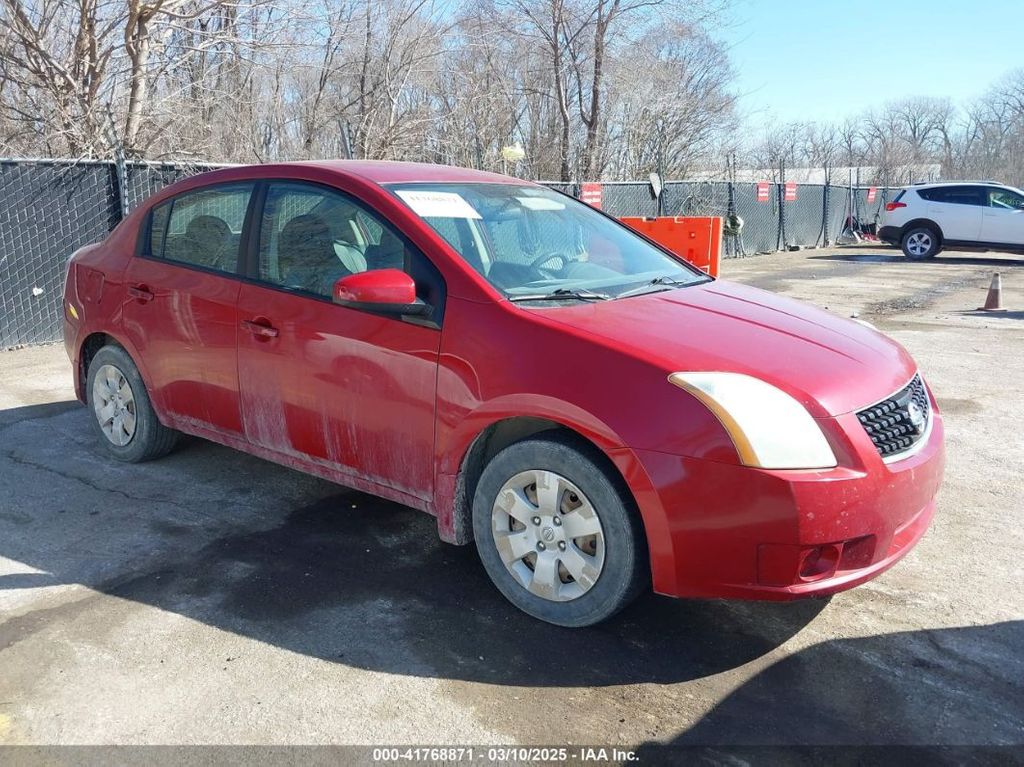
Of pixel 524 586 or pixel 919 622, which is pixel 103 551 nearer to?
pixel 524 586

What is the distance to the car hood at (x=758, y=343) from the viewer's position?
2918mm

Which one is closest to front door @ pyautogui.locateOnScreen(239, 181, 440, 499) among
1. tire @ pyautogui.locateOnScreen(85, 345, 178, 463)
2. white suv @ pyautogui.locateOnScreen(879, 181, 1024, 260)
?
tire @ pyautogui.locateOnScreen(85, 345, 178, 463)

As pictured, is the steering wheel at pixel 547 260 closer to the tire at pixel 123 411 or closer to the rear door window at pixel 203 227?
the rear door window at pixel 203 227

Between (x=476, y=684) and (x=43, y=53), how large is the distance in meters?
9.95

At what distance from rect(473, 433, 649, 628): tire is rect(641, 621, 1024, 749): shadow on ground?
1.85ft

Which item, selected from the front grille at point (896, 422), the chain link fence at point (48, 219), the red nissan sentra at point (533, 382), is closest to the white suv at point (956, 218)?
the chain link fence at point (48, 219)

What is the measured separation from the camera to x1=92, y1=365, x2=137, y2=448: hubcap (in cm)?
490

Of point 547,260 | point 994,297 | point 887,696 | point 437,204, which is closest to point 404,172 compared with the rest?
point 437,204

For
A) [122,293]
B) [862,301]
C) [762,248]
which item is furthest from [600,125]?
[122,293]

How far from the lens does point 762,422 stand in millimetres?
2766

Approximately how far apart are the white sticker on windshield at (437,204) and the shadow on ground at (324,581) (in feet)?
4.91

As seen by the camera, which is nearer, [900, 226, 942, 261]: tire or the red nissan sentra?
the red nissan sentra

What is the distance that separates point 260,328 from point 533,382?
1541 mm

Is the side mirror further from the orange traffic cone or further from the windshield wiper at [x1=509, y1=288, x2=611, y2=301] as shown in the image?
the orange traffic cone
